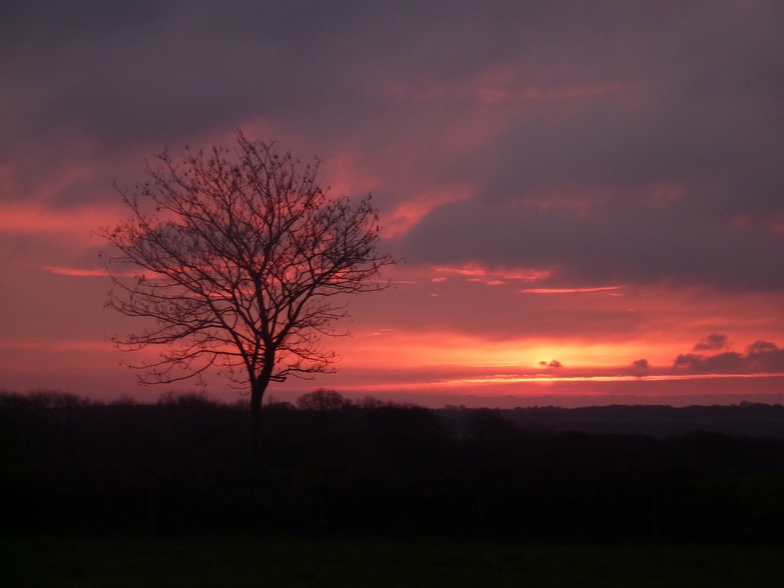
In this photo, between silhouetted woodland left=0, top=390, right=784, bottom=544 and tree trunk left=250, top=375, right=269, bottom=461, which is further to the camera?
tree trunk left=250, top=375, right=269, bottom=461

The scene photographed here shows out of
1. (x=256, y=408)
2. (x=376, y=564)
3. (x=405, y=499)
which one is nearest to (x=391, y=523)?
(x=405, y=499)

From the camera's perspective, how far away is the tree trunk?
17391 mm

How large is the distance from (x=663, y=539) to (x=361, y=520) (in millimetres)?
5856

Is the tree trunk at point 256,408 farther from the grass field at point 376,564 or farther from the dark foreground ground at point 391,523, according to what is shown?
the grass field at point 376,564

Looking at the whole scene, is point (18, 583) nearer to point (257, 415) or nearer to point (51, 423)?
point (257, 415)

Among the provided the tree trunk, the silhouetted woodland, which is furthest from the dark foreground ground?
the tree trunk

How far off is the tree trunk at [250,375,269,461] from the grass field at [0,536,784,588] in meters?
4.10

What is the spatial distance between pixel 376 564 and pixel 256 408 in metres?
6.97

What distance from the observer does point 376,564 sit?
37.1ft

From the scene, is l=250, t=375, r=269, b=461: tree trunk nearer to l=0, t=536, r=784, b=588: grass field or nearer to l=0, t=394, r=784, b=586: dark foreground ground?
l=0, t=394, r=784, b=586: dark foreground ground

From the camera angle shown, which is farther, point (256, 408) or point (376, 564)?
point (256, 408)

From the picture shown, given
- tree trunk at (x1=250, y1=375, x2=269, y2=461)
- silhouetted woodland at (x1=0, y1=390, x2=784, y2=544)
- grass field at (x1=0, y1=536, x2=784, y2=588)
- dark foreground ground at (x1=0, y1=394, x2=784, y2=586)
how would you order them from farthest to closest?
tree trunk at (x1=250, y1=375, x2=269, y2=461) < silhouetted woodland at (x1=0, y1=390, x2=784, y2=544) < dark foreground ground at (x1=0, y1=394, x2=784, y2=586) < grass field at (x1=0, y1=536, x2=784, y2=588)

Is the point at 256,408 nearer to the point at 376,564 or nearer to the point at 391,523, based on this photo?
the point at 391,523

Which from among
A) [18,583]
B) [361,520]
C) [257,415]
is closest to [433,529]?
[361,520]
